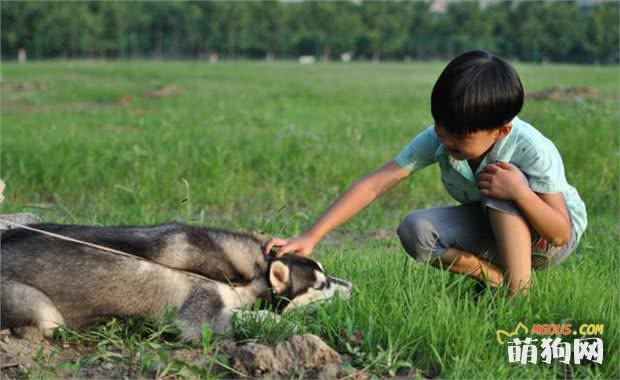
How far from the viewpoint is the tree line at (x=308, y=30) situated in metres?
59.4

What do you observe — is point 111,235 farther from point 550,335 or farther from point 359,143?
point 359,143

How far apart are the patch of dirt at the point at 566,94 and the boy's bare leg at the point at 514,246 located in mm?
14668

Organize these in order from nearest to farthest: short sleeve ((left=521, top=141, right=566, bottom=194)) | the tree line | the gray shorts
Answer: short sleeve ((left=521, top=141, right=566, bottom=194)) < the gray shorts < the tree line

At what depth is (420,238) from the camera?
4699mm

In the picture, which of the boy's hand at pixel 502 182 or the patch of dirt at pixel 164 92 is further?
the patch of dirt at pixel 164 92

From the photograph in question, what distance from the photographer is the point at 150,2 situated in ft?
287

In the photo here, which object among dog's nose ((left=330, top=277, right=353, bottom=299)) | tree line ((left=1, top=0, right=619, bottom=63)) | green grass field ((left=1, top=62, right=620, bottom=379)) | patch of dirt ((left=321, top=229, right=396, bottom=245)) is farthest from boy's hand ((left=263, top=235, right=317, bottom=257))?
tree line ((left=1, top=0, right=619, bottom=63))

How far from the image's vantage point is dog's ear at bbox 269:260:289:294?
4.58 m

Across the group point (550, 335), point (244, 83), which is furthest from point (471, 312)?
point (244, 83)

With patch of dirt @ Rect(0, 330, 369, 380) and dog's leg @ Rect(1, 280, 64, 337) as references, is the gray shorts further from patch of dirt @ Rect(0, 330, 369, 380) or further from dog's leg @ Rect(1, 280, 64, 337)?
dog's leg @ Rect(1, 280, 64, 337)

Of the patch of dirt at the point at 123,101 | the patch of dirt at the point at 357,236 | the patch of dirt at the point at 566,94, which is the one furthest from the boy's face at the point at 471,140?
the patch of dirt at the point at 123,101

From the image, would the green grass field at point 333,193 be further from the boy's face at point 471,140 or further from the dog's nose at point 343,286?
the boy's face at point 471,140

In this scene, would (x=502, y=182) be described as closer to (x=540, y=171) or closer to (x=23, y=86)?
(x=540, y=171)

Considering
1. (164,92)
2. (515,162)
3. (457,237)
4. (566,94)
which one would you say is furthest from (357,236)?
(164,92)
